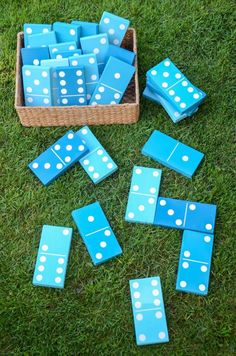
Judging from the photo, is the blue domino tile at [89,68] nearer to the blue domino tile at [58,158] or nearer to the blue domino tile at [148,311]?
the blue domino tile at [58,158]

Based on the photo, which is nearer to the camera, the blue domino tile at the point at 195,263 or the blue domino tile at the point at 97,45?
the blue domino tile at the point at 195,263

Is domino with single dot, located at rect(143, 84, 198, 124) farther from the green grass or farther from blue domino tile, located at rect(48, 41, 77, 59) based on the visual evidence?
blue domino tile, located at rect(48, 41, 77, 59)

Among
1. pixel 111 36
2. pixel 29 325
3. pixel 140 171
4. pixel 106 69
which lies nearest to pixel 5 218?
pixel 29 325

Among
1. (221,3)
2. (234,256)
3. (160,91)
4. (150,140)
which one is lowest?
(234,256)

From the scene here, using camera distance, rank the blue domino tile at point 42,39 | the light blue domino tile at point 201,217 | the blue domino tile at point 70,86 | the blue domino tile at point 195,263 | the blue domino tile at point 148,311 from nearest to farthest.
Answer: the blue domino tile at point 148,311 → the blue domino tile at point 195,263 → the light blue domino tile at point 201,217 → the blue domino tile at point 70,86 → the blue domino tile at point 42,39

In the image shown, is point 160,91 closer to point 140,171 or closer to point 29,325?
point 140,171

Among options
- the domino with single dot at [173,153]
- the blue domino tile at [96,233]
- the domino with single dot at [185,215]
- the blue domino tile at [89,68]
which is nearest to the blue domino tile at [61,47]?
the blue domino tile at [89,68]
